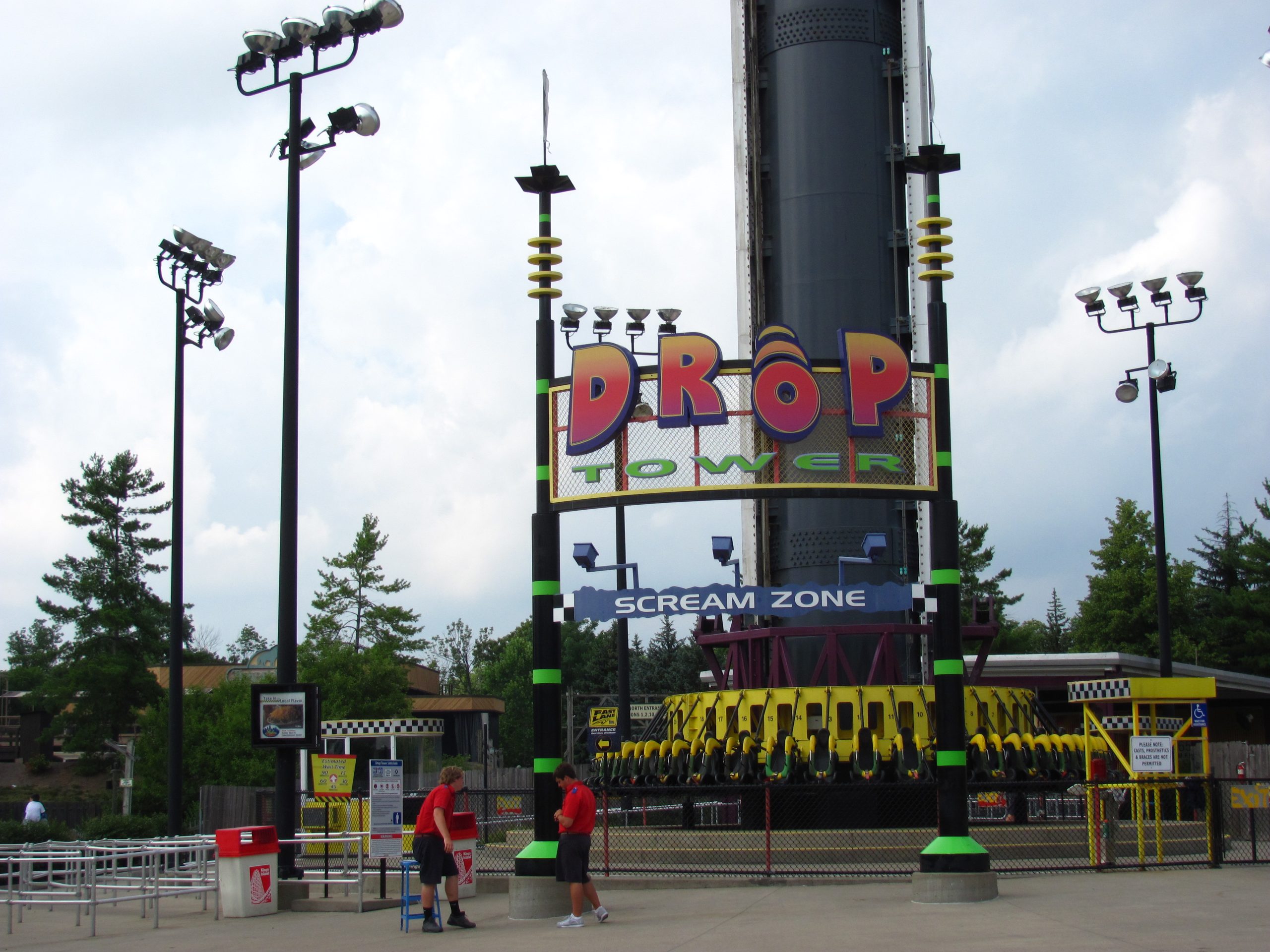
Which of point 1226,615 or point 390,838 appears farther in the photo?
point 1226,615

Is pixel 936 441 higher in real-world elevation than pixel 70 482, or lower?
lower

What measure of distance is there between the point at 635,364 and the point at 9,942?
9.25m

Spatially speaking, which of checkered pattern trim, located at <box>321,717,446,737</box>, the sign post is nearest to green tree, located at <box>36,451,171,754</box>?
checkered pattern trim, located at <box>321,717,446,737</box>

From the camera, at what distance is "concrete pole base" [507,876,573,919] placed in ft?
45.7

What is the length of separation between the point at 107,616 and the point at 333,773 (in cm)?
4576

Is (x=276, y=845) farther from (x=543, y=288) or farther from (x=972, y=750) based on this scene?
(x=972, y=750)

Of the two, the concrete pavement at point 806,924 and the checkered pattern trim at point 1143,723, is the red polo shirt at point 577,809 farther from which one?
the checkered pattern trim at point 1143,723

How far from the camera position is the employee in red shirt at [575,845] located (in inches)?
Answer: 520

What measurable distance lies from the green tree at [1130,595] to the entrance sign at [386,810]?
162 feet

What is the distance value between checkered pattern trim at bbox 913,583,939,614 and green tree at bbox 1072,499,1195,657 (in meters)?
47.2

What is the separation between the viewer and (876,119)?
24547 millimetres

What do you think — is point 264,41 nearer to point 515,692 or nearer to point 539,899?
point 539,899

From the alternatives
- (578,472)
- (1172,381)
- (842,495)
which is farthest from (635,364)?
(1172,381)

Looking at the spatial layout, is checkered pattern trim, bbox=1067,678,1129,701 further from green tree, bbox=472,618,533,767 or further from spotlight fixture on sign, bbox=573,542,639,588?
green tree, bbox=472,618,533,767
